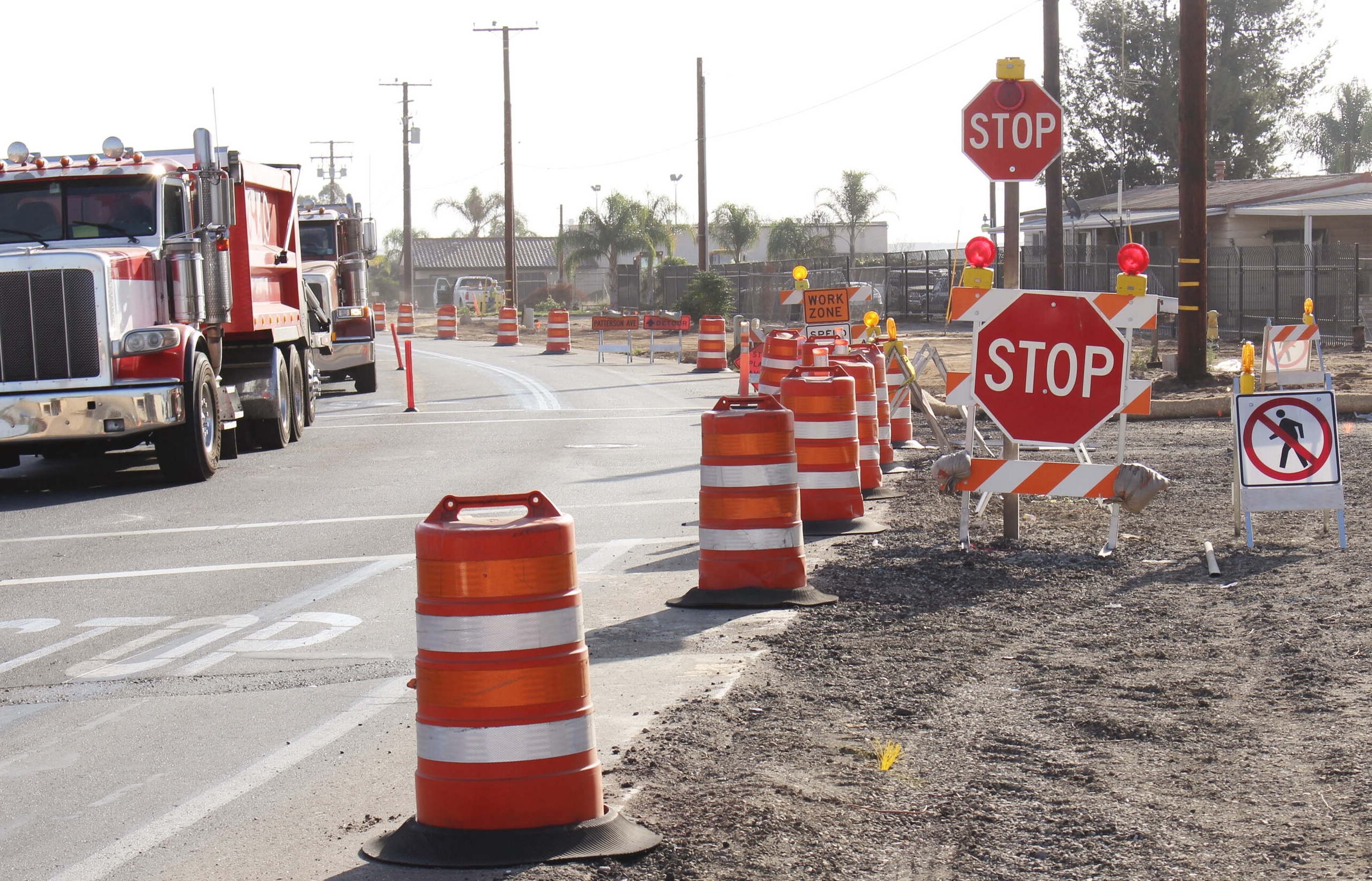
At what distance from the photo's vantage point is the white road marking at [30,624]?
7.76 meters

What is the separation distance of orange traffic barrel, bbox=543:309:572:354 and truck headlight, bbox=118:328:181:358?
2441cm

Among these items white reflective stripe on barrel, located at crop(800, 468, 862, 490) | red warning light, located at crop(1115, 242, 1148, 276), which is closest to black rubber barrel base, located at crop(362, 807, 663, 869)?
white reflective stripe on barrel, located at crop(800, 468, 862, 490)

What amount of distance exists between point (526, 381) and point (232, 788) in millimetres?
22701

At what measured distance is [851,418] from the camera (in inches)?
402

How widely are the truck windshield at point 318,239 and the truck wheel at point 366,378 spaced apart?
205 centimetres

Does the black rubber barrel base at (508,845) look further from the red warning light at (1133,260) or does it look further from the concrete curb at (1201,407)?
the concrete curb at (1201,407)

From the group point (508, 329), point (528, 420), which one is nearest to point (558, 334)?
point (508, 329)

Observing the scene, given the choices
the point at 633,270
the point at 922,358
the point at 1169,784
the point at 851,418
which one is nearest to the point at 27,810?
the point at 1169,784

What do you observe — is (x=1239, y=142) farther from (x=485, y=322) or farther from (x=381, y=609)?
(x=381, y=609)

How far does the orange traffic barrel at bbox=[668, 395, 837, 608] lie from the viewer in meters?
7.89

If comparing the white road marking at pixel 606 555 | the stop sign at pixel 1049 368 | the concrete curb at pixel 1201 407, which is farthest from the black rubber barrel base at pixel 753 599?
the concrete curb at pixel 1201 407

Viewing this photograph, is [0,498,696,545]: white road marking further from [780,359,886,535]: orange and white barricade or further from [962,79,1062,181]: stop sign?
[962,79,1062,181]: stop sign

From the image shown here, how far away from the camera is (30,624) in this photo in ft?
25.9

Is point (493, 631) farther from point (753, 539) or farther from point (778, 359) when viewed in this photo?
point (778, 359)
